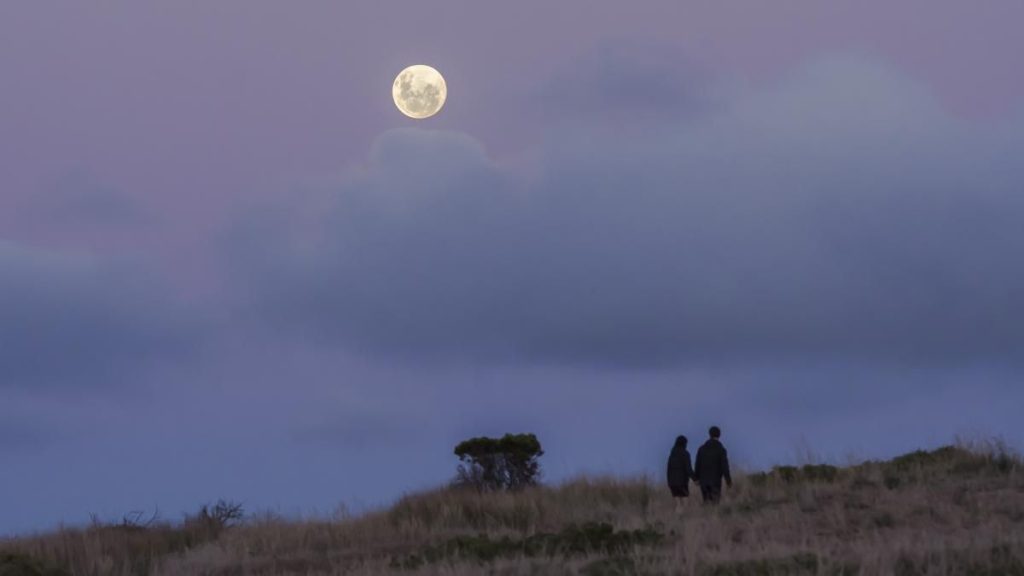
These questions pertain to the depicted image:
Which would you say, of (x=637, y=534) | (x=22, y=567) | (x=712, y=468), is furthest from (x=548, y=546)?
(x=22, y=567)

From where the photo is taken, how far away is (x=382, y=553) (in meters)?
24.2

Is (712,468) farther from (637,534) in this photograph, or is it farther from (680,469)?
(637,534)

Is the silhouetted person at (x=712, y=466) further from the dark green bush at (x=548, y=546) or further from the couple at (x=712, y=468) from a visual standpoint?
the dark green bush at (x=548, y=546)

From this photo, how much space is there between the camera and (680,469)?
26969 millimetres

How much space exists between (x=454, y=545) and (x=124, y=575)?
559 centimetres

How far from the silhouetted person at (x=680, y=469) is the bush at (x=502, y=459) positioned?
30.3ft

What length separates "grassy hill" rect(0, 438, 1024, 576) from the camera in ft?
55.3

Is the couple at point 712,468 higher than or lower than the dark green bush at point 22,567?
higher

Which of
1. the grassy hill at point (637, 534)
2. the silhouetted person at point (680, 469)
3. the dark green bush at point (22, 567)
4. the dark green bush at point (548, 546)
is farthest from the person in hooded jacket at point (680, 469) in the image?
the dark green bush at point (22, 567)

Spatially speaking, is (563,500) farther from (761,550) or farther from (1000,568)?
(1000,568)

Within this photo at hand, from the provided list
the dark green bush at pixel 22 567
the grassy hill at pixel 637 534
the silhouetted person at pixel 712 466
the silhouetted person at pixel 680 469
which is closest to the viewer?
the grassy hill at pixel 637 534

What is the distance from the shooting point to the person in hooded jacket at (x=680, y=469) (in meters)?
26.9

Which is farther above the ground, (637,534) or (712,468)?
(712,468)

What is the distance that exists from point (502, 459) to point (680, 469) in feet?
32.5
